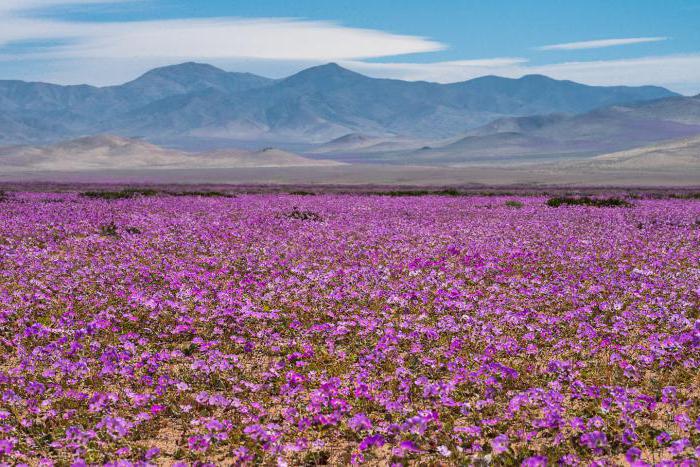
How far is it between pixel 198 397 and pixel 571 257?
10493 millimetres

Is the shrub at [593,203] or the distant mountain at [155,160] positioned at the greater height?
the distant mountain at [155,160]

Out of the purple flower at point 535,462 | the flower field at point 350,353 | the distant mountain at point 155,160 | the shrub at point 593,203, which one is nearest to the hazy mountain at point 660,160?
the distant mountain at point 155,160

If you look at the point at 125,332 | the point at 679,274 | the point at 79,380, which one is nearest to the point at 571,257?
the point at 679,274

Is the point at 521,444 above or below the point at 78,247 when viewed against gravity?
below

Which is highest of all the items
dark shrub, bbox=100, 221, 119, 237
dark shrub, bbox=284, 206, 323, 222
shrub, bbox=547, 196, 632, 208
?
shrub, bbox=547, 196, 632, 208

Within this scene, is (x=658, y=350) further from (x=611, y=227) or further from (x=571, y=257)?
(x=611, y=227)

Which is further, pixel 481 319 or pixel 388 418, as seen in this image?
pixel 481 319

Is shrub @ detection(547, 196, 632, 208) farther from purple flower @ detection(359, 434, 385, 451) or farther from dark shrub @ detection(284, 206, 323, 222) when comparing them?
purple flower @ detection(359, 434, 385, 451)

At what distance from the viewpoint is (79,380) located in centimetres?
785

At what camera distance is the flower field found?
6254mm

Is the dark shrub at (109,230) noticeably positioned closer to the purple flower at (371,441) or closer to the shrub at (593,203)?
the purple flower at (371,441)

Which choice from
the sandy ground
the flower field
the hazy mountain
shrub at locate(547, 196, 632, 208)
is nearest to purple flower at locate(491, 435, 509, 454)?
the flower field

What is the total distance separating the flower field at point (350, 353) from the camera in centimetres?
625

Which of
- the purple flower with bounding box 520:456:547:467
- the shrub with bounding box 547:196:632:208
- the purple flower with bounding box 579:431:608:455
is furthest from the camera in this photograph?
the shrub with bounding box 547:196:632:208
